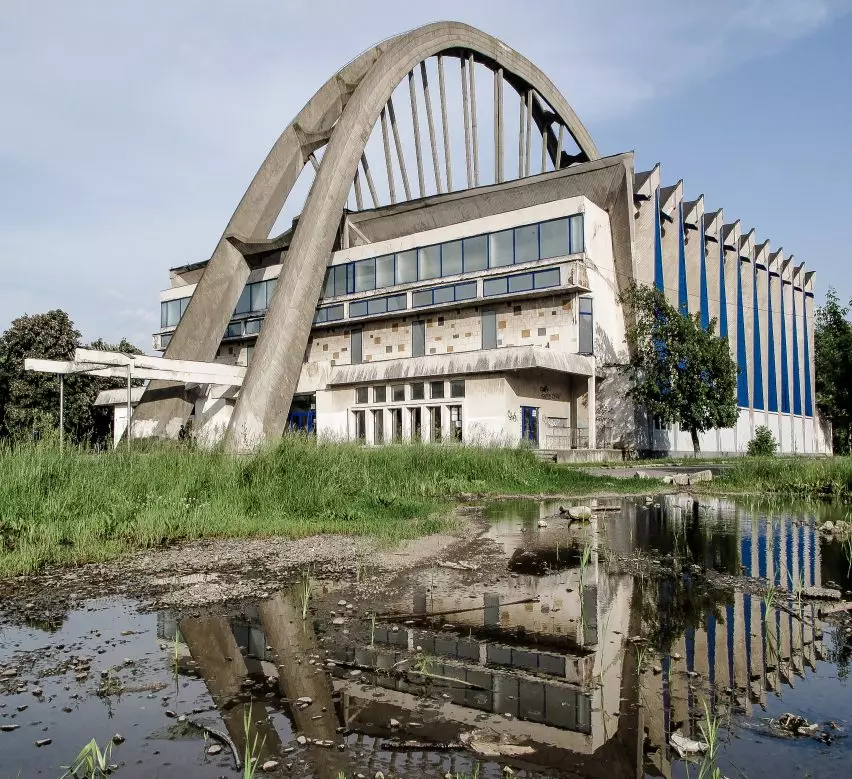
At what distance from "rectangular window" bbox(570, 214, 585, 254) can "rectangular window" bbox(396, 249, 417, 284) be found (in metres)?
8.66

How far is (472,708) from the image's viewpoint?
3.58m

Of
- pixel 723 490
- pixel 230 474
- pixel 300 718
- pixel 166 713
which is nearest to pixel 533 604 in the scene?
pixel 300 718

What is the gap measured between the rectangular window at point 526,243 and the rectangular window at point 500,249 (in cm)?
31

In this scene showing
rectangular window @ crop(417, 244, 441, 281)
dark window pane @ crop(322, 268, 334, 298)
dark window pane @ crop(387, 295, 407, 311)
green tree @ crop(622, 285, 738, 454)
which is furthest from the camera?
dark window pane @ crop(322, 268, 334, 298)

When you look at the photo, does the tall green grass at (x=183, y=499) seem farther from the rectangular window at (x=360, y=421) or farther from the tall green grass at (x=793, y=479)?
the rectangular window at (x=360, y=421)

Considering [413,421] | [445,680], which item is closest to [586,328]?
[413,421]

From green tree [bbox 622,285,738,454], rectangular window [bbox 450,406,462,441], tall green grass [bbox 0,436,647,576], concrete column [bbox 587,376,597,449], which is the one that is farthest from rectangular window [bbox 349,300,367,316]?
tall green grass [bbox 0,436,647,576]

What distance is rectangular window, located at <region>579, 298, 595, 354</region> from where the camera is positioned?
3231cm

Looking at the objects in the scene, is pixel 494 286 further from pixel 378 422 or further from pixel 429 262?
pixel 378 422

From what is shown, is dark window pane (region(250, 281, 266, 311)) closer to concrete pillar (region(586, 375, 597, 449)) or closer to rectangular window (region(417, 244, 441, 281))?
rectangular window (region(417, 244, 441, 281))

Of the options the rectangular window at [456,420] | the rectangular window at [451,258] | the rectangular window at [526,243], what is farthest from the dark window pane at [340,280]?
the rectangular window at [456,420]

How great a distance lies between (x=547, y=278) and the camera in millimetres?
32125

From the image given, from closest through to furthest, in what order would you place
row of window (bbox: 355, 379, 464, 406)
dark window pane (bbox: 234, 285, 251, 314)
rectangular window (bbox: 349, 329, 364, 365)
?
row of window (bbox: 355, 379, 464, 406) → rectangular window (bbox: 349, 329, 364, 365) → dark window pane (bbox: 234, 285, 251, 314)

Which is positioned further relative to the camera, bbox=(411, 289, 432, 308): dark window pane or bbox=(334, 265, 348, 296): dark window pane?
bbox=(334, 265, 348, 296): dark window pane
